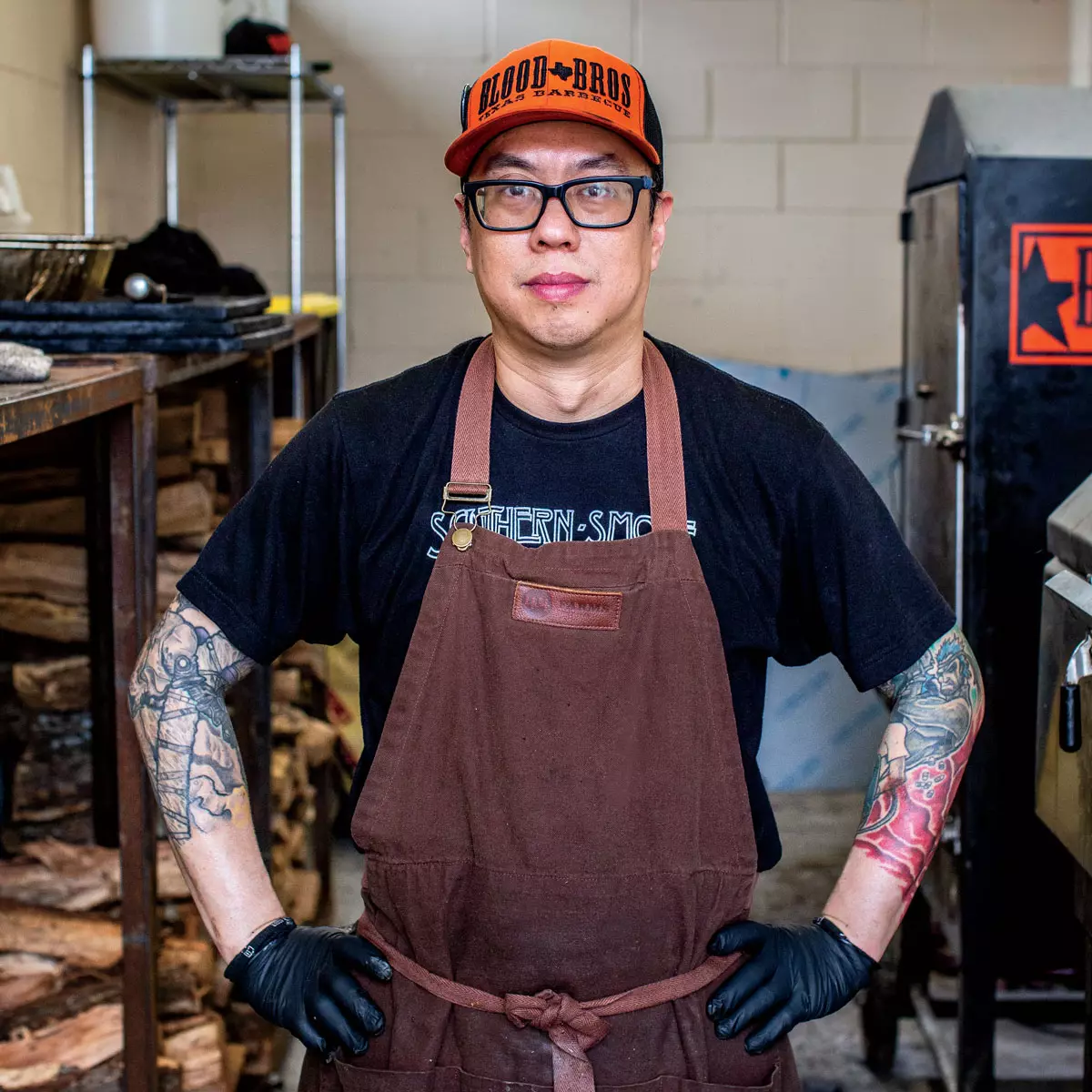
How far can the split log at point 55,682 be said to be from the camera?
92.2 inches

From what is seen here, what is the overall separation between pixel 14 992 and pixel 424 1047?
1.03 m

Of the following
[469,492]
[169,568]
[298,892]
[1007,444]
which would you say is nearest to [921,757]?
[469,492]

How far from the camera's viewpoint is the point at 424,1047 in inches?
53.6

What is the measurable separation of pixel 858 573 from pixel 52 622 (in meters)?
1.47

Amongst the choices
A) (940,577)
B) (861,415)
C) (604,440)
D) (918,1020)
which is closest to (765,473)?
(604,440)

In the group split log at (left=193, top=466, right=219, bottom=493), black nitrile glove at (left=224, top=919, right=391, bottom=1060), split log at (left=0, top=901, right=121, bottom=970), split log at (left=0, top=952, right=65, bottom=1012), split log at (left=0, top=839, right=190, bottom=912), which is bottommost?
split log at (left=0, top=952, right=65, bottom=1012)

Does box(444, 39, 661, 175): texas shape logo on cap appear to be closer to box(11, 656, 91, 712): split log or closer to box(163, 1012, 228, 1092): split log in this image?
box(11, 656, 91, 712): split log

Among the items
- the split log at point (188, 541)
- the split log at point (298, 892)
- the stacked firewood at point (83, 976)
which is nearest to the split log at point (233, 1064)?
the stacked firewood at point (83, 976)

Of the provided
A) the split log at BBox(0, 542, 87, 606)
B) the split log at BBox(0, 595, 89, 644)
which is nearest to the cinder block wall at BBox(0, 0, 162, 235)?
the split log at BBox(0, 542, 87, 606)

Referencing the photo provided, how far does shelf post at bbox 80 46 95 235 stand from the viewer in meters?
3.34

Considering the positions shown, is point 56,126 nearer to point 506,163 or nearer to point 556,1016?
point 506,163

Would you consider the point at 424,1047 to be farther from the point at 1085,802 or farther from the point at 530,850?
the point at 1085,802

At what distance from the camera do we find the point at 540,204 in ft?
4.80

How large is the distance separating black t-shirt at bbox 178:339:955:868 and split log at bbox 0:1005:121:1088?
0.89 metres
